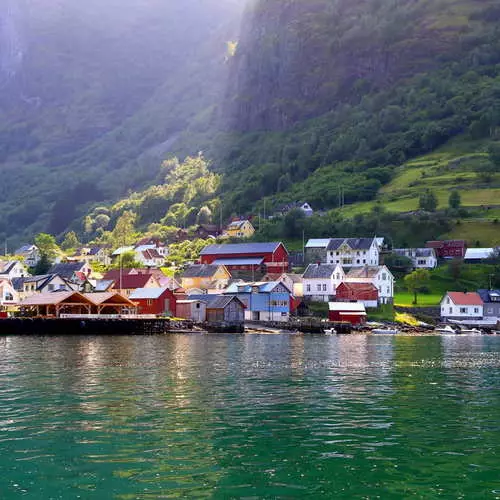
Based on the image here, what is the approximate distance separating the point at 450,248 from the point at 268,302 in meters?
49.6

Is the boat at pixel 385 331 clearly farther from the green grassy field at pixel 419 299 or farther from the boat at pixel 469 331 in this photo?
the green grassy field at pixel 419 299

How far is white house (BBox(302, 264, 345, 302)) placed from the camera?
447ft

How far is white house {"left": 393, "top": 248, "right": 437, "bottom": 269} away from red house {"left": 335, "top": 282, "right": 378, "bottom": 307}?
2681 cm

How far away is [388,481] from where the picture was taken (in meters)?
22.1

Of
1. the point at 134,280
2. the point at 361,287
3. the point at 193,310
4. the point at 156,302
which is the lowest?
the point at 193,310

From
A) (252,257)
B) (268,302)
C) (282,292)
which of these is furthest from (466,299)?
(252,257)

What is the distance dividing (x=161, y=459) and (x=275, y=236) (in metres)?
162

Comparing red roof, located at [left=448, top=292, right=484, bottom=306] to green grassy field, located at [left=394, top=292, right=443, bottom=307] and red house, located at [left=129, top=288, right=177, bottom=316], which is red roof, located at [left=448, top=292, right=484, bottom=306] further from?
red house, located at [left=129, top=288, right=177, bottom=316]

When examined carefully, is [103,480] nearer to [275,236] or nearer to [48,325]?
[48,325]

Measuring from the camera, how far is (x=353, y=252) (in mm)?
158500

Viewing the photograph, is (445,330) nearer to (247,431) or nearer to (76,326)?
(76,326)

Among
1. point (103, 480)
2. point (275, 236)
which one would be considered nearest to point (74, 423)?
point (103, 480)

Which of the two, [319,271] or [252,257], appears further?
[252,257]

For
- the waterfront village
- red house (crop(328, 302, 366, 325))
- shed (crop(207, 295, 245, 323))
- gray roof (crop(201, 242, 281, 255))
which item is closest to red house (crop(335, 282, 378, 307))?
the waterfront village
